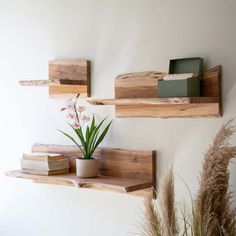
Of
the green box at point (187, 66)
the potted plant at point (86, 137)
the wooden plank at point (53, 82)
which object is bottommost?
the potted plant at point (86, 137)

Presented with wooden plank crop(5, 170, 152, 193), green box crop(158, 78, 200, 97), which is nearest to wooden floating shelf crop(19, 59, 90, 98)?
wooden plank crop(5, 170, 152, 193)

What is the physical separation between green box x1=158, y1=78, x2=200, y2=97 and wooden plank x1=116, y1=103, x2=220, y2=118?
9 centimetres

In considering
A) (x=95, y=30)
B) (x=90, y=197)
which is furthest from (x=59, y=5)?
(x=90, y=197)

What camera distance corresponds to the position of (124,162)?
7.06ft

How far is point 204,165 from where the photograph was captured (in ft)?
5.26

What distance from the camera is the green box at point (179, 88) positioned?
1.75 meters

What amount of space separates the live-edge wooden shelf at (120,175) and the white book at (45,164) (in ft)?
0.17

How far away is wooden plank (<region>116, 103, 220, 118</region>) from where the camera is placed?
1853mm

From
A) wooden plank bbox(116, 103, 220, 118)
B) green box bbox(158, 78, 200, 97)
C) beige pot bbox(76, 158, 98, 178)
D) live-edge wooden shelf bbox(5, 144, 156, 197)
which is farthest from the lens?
beige pot bbox(76, 158, 98, 178)

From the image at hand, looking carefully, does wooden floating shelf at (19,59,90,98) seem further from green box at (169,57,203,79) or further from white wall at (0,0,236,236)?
green box at (169,57,203,79)

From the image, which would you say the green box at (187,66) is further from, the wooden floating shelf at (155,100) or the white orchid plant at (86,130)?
the white orchid plant at (86,130)

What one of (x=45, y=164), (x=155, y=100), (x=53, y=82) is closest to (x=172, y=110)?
(x=155, y=100)

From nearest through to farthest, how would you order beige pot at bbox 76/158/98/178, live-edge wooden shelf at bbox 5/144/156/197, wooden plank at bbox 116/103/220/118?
wooden plank at bbox 116/103/220/118, live-edge wooden shelf at bbox 5/144/156/197, beige pot at bbox 76/158/98/178

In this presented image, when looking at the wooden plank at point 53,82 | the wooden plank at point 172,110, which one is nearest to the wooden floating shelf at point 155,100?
the wooden plank at point 172,110
